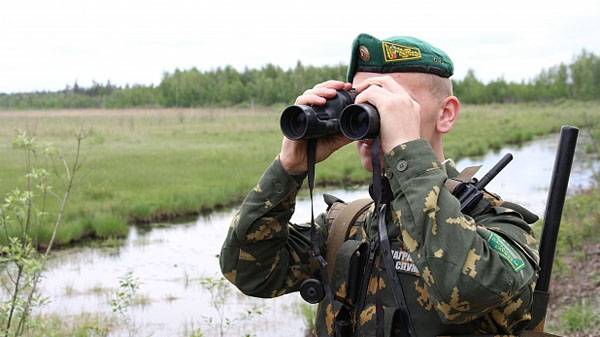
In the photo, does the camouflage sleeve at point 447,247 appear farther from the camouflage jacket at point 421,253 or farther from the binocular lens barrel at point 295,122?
the binocular lens barrel at point 295,122

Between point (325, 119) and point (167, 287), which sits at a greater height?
point (325, 119)

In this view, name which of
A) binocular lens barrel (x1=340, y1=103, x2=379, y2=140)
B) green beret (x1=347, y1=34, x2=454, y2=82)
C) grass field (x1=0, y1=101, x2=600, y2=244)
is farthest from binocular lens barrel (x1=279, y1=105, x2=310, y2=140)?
grass field (x1=0, y1=101, x2=600, y2=244)

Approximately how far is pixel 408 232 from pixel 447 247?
87 mm

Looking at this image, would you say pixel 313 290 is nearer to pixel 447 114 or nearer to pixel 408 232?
pixel 408 232

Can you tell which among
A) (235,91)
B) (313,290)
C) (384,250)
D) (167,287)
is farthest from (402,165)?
(235,91)

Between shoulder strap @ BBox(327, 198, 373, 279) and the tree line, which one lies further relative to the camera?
the tree line

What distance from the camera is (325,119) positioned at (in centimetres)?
178

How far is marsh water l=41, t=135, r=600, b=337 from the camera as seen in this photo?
687 centimetres

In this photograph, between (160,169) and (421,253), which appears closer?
(421,253)

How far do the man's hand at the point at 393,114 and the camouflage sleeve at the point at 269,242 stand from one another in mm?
398

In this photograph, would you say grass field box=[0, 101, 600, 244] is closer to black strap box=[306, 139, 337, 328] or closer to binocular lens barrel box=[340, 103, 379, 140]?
black strap box=[306, 139, 337, 328]

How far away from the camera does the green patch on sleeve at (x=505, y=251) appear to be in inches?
62.5

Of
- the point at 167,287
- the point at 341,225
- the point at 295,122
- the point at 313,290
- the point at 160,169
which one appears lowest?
the point at 167,287

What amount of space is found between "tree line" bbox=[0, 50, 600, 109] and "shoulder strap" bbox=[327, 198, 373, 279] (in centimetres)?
4756
